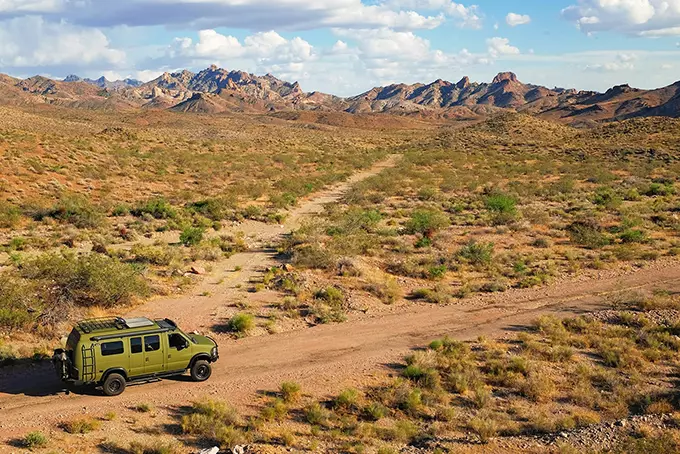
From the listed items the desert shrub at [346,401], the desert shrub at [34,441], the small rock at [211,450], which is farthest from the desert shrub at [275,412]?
the desert shrub at [34,441]

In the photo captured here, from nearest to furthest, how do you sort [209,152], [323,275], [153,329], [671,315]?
[153,329] → [671,315] → [323,275] → [209,152]

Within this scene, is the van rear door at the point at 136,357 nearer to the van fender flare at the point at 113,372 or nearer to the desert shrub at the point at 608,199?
the van fender flare at the point at 113,372

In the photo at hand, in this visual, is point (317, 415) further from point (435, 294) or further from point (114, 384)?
point (435, 294)

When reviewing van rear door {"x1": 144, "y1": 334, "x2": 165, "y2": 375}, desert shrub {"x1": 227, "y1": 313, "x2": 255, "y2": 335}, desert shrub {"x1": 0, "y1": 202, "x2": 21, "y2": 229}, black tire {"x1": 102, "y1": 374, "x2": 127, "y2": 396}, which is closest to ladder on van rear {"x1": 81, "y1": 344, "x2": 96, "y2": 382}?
black tire {"x1": 102, "y1": 374, "x2": 127, "y2": 396}

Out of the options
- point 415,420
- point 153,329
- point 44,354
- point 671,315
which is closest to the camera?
point 415,420

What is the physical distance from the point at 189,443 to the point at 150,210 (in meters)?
25.7

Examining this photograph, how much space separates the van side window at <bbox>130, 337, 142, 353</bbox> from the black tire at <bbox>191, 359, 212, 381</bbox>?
1.44m

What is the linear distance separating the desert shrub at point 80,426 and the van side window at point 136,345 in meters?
1.86

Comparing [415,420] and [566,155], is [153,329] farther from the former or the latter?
[566,155]

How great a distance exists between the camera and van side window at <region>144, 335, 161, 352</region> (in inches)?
555

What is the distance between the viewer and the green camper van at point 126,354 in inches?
529

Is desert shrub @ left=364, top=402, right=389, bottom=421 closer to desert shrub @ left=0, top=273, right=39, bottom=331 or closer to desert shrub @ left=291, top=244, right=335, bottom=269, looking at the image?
desert shrub @ left=0, top=273, right=39, bottom=331

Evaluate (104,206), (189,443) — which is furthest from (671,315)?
(104,206)

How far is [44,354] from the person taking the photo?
16.1 metres
